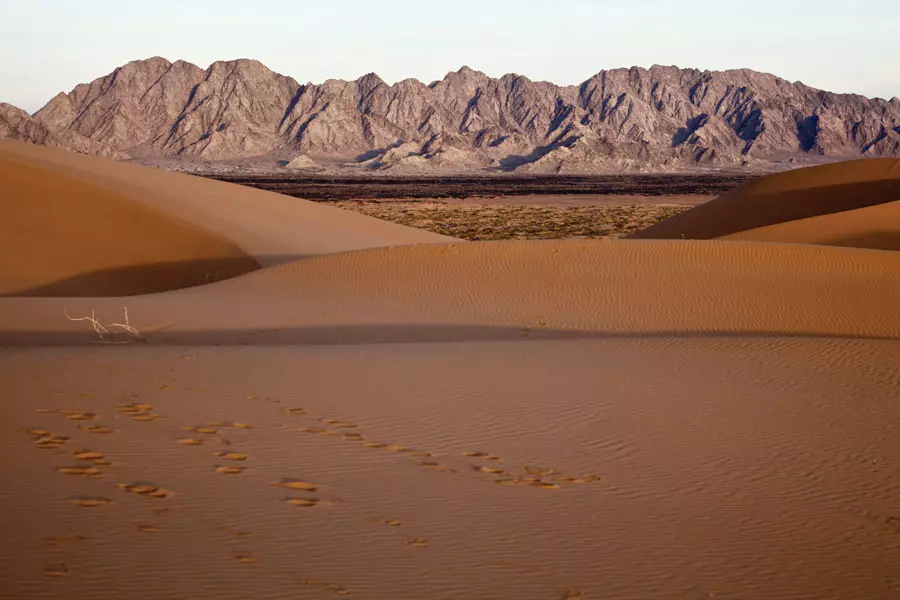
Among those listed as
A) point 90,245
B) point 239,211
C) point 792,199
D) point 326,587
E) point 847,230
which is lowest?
point 326,587

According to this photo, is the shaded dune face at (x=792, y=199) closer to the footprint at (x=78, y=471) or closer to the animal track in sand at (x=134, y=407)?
the animal track in sand at (x=134, y=407)

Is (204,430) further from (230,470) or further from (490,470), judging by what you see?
(490,470)

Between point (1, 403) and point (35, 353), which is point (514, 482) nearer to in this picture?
point (1, 403)

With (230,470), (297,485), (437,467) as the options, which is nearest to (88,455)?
(230,470)

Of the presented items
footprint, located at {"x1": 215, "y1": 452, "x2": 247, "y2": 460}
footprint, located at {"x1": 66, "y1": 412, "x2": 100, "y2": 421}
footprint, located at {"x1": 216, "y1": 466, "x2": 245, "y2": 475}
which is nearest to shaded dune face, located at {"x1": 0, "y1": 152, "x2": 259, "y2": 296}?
footprint, located at {"x1": 66, "y1": 412, "x2": 100, "y2": 421}

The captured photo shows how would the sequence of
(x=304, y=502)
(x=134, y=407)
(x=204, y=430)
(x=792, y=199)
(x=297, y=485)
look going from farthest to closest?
(x=792, y=199), (x=134, y=407), (x=204, y=430), (x=297, y=485), (x=304, y=502)

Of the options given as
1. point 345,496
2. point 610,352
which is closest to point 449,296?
point 610,352

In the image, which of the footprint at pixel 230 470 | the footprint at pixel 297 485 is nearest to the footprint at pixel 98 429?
the footprint at pixel 230 470
